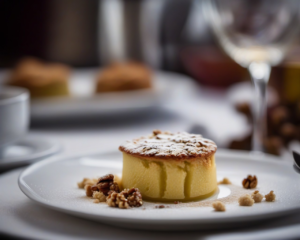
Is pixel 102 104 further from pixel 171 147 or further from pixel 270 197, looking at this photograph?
pixel 270 197

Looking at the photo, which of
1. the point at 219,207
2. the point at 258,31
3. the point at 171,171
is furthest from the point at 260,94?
the point at 219,207

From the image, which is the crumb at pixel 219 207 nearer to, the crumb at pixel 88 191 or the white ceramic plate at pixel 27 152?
the crumb at pixel 88 191

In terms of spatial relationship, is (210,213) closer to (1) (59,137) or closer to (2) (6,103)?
(2) (6,103)

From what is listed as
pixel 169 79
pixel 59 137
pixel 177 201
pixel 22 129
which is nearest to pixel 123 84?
pixel 169 79

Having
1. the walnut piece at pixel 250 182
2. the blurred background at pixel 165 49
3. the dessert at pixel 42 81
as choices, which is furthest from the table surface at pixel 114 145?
the dessert at pixel 42 81

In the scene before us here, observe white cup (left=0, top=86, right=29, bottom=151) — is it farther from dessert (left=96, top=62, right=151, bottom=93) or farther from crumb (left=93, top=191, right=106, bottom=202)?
dessert (left=96, top=62, right=151, bottom=93)

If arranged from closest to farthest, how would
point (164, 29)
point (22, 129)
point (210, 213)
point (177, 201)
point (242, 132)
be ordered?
point (210, 213)
point (177, 201)
point (22, 129)
point (242, 132)
point (164, 29)
